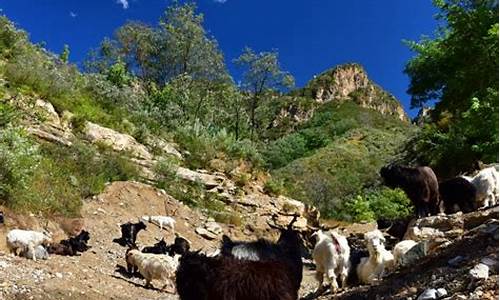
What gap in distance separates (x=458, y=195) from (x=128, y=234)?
676 cm

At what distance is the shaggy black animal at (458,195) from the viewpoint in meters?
10.0

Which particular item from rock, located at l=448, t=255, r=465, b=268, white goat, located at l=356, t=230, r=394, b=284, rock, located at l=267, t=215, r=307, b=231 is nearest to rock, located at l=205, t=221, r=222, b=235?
rock, located at l=267, t=215, r=307, b=231

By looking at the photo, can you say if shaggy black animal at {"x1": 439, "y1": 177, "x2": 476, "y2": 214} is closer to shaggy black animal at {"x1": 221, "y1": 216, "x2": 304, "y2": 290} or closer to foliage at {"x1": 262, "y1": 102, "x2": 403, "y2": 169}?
shaggy black animal at {"x1": 221, "y1": 216, "x2": 304, "y2": 290}

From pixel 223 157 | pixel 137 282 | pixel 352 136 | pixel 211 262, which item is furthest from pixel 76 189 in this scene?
pixel 352 136

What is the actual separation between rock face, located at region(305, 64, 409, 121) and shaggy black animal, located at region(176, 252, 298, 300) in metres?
87.2

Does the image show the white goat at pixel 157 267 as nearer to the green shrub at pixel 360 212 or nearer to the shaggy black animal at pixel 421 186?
the shaggy black animal at pixel 421 186

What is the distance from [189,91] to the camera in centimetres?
3447

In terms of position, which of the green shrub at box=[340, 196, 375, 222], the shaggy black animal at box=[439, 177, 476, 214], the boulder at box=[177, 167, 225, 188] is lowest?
the shaggy black animal at box=[439, 177, 476, 214]

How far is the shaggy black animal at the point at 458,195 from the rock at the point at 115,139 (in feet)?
36.8

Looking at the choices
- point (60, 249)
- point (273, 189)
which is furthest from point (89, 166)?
point (273, 189)

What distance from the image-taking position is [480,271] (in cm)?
493

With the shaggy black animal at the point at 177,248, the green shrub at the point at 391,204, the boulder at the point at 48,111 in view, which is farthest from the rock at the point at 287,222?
the boulder at the point at 48,111

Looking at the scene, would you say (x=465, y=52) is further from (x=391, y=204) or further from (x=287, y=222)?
(x=391, y=204)

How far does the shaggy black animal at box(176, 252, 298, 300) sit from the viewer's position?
4.09 m
